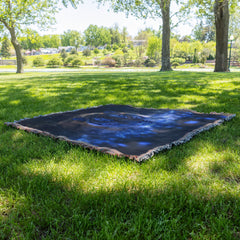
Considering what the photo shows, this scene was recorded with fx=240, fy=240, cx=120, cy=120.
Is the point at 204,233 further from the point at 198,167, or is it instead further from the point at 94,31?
the point at 94,31

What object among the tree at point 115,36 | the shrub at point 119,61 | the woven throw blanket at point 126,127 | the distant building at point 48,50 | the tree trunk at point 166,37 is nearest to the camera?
the woven throw blanket at point 126,127

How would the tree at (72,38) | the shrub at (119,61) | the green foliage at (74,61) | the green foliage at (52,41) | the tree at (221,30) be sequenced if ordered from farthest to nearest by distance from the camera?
the green foliage at (52,41) < the tree at (72,38) < the green foliage at (74,61) < the shrub at (119,61) < the tree at (221,30)

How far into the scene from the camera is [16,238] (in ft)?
4.37

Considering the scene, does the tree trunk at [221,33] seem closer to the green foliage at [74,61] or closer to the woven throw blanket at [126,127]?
the woven throw blanket at [126,127]

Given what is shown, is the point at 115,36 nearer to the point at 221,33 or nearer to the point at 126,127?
the point at 221,33

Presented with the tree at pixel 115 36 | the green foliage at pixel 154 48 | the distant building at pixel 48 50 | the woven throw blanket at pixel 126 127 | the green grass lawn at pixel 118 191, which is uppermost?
the tree at pixel 115 36

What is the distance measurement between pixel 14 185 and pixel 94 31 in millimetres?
82967

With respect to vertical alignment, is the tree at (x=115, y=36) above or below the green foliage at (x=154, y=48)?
above

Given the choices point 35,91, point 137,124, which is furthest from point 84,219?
point 35,91

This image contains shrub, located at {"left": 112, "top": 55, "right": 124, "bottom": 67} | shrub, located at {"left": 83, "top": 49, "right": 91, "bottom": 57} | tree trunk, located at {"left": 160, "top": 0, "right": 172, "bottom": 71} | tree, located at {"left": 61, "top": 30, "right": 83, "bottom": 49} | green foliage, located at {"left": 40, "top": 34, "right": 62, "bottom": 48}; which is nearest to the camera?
tree trunk, located at {"left": 160, "top": 0, "right": 172, "bottom": 71}

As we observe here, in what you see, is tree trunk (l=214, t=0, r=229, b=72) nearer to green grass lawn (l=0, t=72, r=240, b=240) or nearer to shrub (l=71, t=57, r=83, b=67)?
green grass lawn (l=0, t=72, r=240, b=240)

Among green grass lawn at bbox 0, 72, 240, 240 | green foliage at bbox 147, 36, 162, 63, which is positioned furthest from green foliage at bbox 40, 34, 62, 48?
green grass lawn at bbox 0, 72, 240, 240

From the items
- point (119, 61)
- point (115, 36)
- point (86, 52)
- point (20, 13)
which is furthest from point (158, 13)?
point (115, 36)

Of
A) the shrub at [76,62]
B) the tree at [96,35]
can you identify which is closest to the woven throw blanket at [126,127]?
the shrub at [76,62]
